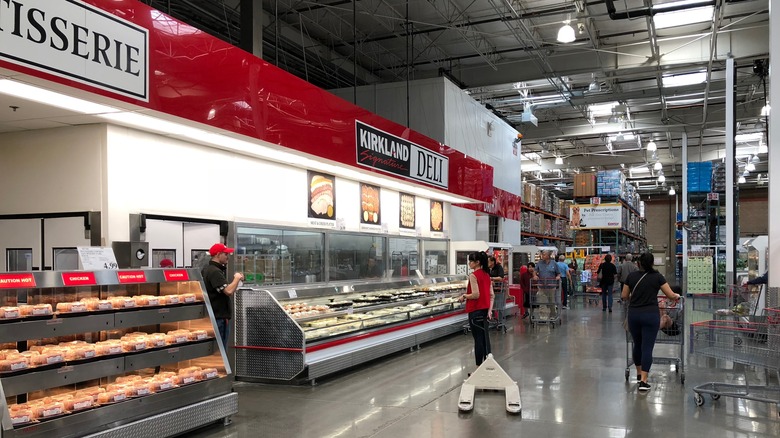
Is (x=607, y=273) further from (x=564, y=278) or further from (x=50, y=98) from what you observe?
(x=50, y=98)

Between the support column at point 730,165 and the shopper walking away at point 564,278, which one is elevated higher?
the support column at point 730,165

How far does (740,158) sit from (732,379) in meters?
26.1

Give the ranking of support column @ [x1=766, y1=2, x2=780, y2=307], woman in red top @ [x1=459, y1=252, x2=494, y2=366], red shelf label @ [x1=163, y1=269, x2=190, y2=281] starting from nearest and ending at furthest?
red shelf label @ [x1=163, y1=269, x2=190, y2=281], woman in red top @ [x1=459, y1=252, x2=494, y2=366], support column @ [x1=766, y1=2, x2=780, y2=307]

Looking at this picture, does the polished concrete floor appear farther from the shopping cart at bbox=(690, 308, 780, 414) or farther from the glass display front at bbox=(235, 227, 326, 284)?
the glass display front at bbox=(235, 227, 326, 284)

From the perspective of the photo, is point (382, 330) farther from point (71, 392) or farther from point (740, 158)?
point (740, 158)

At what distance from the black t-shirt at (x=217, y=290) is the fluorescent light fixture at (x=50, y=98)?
1.93m

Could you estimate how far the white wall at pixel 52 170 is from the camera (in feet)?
20.2

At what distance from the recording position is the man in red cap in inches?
263

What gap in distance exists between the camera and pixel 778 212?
915 cm

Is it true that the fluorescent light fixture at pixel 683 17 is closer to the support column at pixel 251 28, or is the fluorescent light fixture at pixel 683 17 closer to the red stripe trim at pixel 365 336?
the red stripe trim at pixel 365 336

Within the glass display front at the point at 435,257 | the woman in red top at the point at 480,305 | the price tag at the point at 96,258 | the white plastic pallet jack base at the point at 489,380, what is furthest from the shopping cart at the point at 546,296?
the price tag at the point at 96,258
